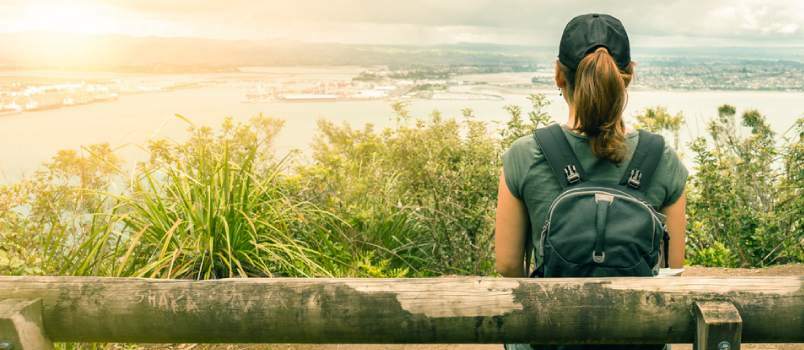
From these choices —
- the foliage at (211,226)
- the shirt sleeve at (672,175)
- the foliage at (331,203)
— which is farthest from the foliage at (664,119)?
the shirt sleeve at (672,175)

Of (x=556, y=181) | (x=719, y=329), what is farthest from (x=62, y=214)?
(x=719, y=329)

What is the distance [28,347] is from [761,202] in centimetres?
623

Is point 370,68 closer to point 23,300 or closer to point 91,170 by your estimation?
point 91,170

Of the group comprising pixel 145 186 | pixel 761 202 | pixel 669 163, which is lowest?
pixel 761 202

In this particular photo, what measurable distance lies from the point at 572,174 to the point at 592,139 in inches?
4.6

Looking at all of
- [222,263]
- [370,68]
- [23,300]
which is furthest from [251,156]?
[370,68]

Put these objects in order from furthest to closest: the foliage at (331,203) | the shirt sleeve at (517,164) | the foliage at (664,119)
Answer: the foliage at (664,119) → the foliage at (331,203) → the shirt sleeve at (517,164)

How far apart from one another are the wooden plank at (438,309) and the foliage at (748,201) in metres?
4.34

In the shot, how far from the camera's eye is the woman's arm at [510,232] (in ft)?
6.61

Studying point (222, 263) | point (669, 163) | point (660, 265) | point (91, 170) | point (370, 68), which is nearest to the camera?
point (669, 163)

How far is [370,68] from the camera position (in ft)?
33.2

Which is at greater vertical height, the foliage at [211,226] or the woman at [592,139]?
the woman at [592,139]

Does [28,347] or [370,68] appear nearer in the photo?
[28,347]

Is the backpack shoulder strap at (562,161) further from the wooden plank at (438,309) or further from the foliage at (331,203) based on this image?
the foliage at (331,203)
